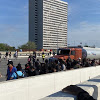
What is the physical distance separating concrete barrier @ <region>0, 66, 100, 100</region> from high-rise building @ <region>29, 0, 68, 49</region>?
158 m

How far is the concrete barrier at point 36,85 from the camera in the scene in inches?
222

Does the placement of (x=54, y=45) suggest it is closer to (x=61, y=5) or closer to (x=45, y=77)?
(x=61, y=5)

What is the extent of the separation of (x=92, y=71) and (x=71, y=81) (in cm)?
305

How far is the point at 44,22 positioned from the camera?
554ft

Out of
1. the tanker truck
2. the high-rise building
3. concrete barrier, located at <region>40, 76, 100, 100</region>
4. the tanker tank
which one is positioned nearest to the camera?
concrete barrier, located at <region>40, 76, 100, 100</region>

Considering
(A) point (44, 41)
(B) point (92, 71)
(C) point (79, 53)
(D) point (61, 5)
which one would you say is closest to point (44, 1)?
(D) point (61, 5)

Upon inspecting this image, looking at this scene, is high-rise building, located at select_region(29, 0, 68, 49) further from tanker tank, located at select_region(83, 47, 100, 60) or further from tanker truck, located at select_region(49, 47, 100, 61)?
tanker truck, located at select_region(49, 47, 100, 61)

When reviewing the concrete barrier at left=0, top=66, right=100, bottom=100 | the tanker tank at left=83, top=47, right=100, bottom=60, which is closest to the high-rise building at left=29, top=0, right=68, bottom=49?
the tanker tank at left=83, top=47, right=100, bottom=60

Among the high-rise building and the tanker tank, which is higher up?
the high-rise building

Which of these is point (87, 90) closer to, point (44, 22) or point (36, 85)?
point (36, 85)

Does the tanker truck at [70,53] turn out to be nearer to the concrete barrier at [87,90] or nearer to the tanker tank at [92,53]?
the tanker tank at [92,53]

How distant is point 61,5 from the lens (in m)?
186

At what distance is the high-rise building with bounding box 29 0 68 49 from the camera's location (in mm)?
168875

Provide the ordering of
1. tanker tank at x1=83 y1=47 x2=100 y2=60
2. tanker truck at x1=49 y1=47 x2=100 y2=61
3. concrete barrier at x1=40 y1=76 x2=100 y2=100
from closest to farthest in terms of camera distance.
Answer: concrete barrier at x1=40 y1=76 x2=100 y2=100 → tanker truck at x1=49 y1=47 x2=100 y2=61 → tanker tank at x1=83 y1=47 x2=100 y2=60
